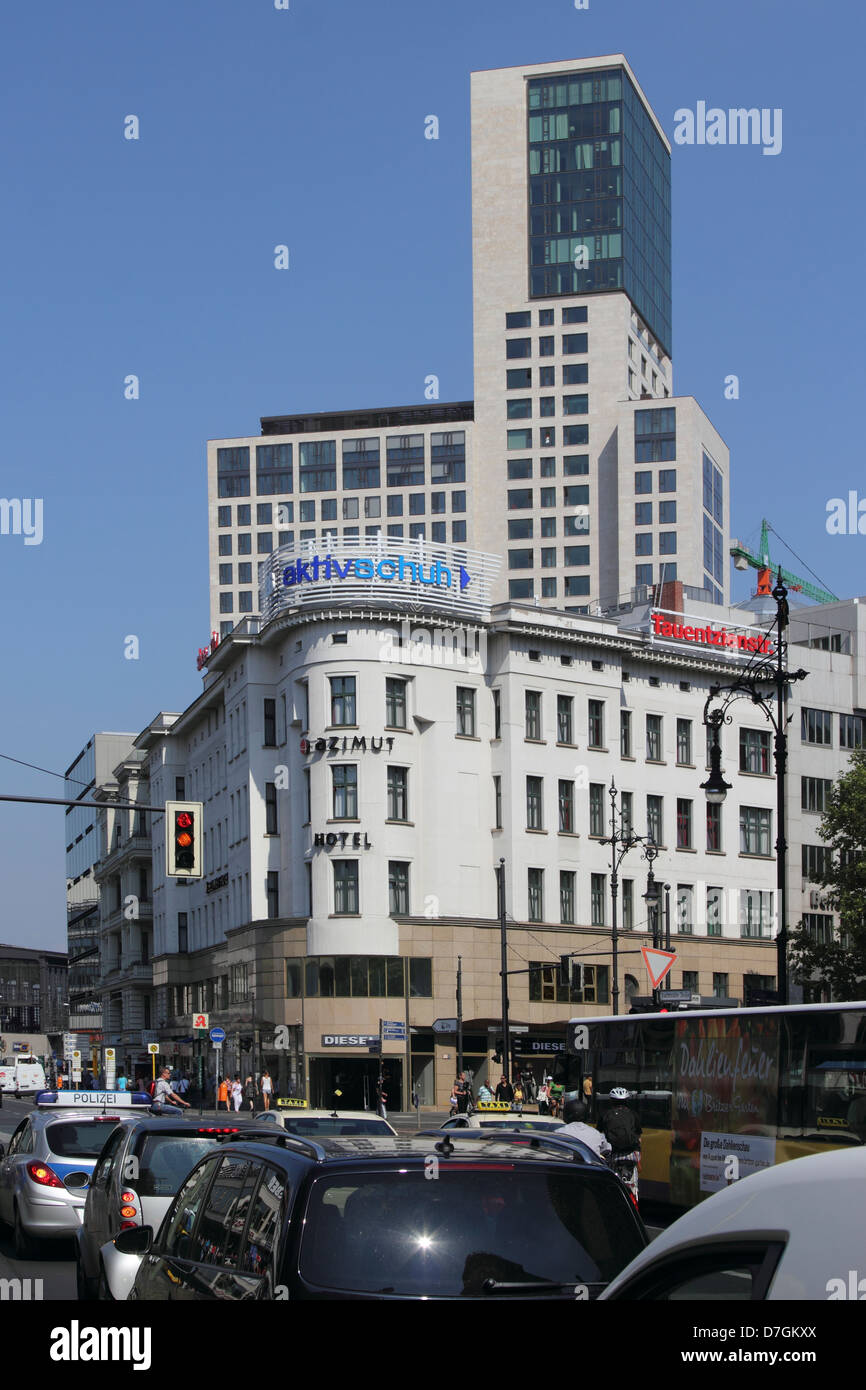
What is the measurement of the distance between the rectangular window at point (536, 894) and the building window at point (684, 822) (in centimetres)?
817

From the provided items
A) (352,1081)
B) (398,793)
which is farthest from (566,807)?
(352,1081)

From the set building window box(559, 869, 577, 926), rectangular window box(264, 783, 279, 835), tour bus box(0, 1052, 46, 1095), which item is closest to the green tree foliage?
building window box(559, 869, 577, 926)

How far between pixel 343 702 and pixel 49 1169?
162ft

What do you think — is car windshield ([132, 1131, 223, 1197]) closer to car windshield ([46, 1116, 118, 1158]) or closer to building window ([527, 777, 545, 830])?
car windshield ([46, 1116, 118, 1158])

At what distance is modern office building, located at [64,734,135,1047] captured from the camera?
405ft

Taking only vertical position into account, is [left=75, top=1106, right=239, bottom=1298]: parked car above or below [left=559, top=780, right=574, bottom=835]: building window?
below

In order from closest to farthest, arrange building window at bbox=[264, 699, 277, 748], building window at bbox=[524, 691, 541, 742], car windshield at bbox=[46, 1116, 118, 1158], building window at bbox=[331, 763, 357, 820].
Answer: car windshield at bbox=[46, 1116, 118, 1158] < building window at bbox=[331, 763, 357, 820] < building window at bbox=[524, 691, 541, 742] < building window at bbox=[264, 699, 277, 748]

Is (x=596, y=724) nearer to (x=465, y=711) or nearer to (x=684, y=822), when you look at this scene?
(x=465, y=711)

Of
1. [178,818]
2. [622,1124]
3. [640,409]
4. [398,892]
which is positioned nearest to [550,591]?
[640,409]

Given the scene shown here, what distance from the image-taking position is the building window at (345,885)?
63969 mm

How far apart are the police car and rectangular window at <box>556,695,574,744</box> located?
170ft

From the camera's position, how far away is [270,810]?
69.5 m

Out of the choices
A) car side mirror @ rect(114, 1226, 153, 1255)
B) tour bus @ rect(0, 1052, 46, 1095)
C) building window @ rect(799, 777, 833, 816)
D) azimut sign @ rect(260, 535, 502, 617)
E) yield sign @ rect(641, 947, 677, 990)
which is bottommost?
tour bus @ rect(0, 1052, 46, 1095)

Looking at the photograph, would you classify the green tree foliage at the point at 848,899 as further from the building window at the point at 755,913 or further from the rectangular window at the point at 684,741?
the building window at the point at 755,913
